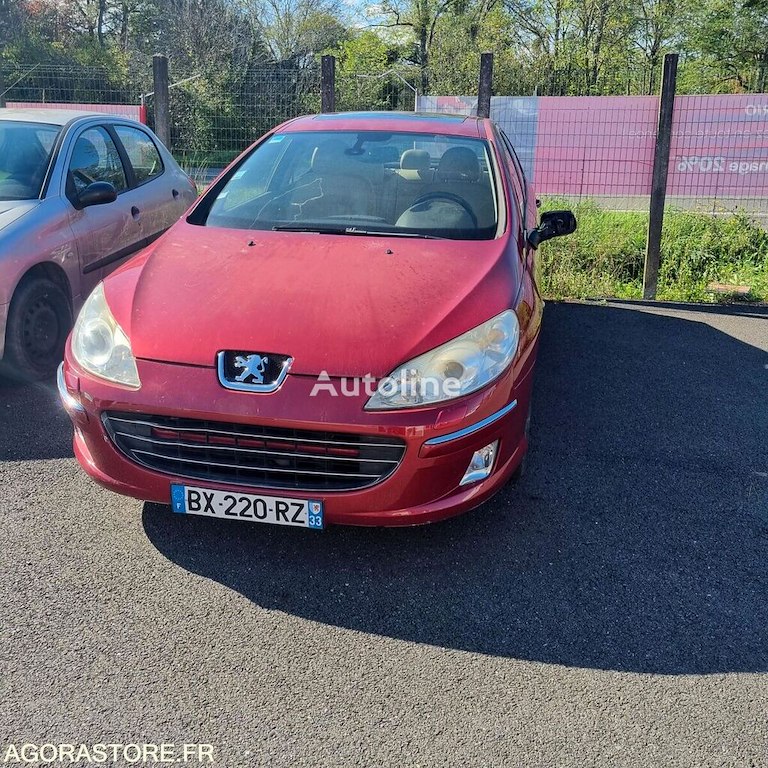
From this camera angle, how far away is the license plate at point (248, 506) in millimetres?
2713

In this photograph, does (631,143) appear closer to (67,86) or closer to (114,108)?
(114,108)

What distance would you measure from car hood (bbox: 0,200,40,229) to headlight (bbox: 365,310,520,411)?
9.60 ft

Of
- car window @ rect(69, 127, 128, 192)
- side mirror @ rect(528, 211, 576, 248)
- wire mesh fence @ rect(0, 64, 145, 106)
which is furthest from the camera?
wire mesh fence @ rect(0, 64, 145, 106)

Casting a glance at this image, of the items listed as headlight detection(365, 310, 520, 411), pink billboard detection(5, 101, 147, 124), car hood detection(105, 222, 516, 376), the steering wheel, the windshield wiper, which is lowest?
headlight detection(365, 310, 520, 411)

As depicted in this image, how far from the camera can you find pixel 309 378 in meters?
2.68

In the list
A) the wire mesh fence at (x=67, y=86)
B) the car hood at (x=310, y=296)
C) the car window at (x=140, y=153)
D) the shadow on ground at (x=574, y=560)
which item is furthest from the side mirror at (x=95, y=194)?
the wire mesh fence at (x=67, y=86)

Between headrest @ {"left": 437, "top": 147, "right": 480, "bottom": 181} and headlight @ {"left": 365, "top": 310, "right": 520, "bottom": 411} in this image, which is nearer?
headlight @ {"left": 365, "top": 310, "right": 520, "bottom": 411}

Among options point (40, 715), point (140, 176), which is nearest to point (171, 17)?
point (140, 176)

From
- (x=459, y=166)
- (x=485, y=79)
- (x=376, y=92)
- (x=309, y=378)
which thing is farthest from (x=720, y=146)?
(x=309, y=378)

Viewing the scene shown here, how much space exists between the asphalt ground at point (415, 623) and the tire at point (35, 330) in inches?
29.2

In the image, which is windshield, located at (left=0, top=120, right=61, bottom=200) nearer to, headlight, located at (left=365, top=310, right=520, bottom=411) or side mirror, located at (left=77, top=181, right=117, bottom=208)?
side mirror, located at (left=77, top=181, right=117, bottom=208)

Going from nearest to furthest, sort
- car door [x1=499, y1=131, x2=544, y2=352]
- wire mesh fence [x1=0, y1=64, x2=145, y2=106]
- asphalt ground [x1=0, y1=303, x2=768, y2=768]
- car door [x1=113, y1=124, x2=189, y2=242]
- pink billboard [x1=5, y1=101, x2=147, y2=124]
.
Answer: asphalt ground [x1=0, y1=303, x2=768, y2=768]
car door [x1=499, y1=131, x2=544, y2=352]
car door [x1=113, y1=124, x2=189, y2=242]
pink billboard [x1=5, y1=101, x2=147, y2=124]
wire mesh fence [x1=0, y1=64, x2=145, y2=106]

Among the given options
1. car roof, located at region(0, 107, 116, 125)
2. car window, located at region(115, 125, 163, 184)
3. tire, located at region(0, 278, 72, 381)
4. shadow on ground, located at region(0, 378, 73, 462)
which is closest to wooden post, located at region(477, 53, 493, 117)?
car window, located at region(115, 125, 163, 184)

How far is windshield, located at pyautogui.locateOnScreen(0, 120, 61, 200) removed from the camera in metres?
4.82
